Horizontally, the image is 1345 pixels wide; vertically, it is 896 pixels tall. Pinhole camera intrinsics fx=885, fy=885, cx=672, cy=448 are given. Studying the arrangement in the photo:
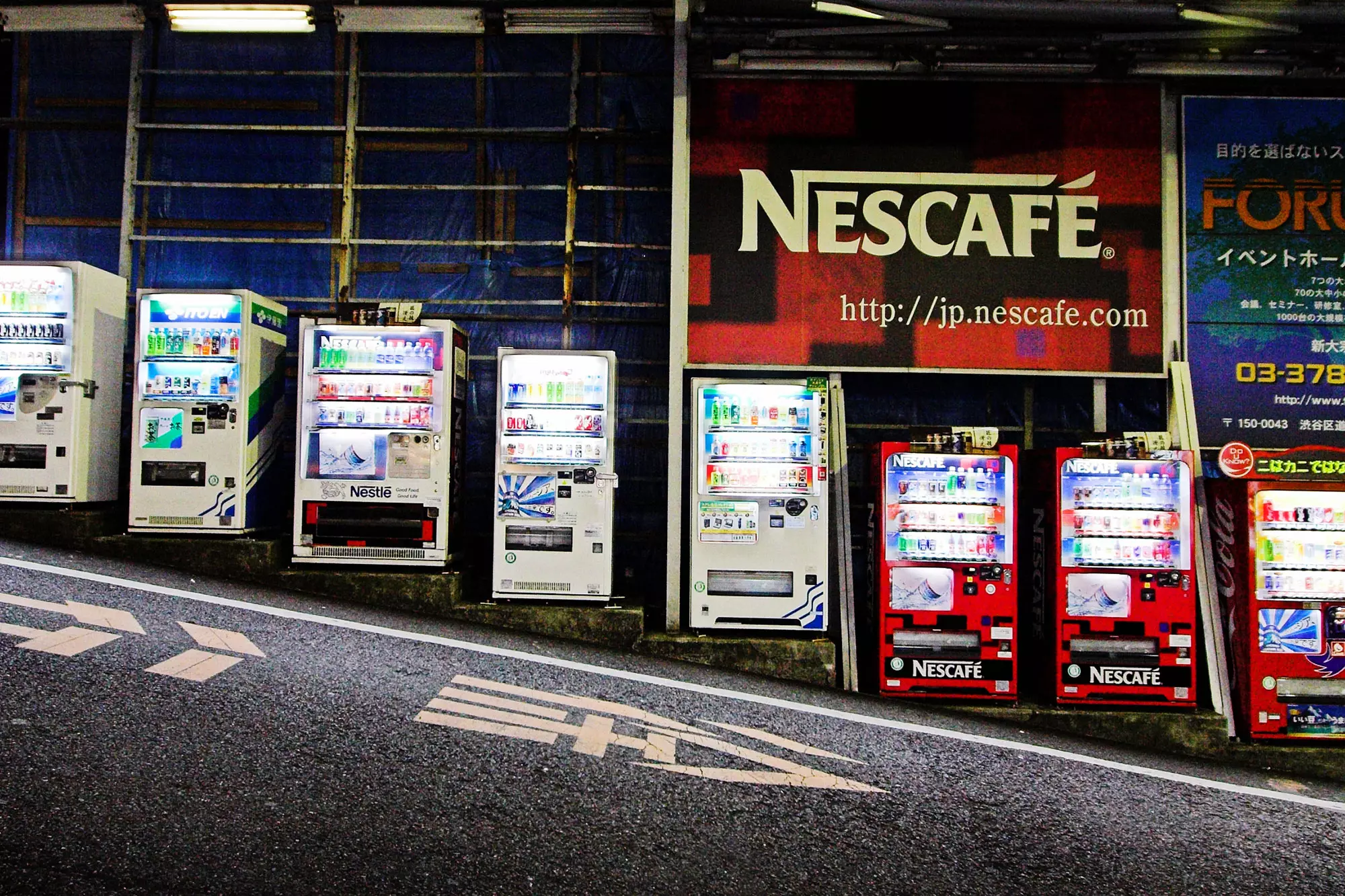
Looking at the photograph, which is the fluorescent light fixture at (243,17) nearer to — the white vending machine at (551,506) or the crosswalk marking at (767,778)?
the white vending machine at (551,506)

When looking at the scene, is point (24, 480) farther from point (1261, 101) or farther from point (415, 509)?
point (1261, 101)

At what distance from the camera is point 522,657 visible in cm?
483

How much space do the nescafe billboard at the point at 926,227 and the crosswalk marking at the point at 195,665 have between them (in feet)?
10.7

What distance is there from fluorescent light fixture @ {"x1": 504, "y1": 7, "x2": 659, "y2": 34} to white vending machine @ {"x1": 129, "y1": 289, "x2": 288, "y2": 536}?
8.89 ft

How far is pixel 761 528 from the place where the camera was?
5324 millimetres

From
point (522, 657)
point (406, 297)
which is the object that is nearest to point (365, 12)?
point (406, 297)

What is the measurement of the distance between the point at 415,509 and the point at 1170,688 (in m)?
4.53

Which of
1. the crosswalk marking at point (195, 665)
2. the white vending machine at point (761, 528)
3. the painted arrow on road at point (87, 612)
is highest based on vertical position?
the white vending machine at point (761, 528)

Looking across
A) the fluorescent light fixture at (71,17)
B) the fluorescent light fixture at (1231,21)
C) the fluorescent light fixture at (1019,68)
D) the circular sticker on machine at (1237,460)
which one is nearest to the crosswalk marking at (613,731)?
the circular sticker on machine at (1237,460)

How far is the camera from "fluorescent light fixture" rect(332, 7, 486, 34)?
6324 millimetres

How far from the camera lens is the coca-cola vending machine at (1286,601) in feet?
16.0

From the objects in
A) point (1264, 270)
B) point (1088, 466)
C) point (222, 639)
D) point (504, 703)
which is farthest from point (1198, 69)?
point (222, 639)

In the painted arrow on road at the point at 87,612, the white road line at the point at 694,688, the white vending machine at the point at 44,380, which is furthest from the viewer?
the white vending machine at the point at 44,380

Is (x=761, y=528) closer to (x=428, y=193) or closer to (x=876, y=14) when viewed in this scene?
(x=876, y=14)
